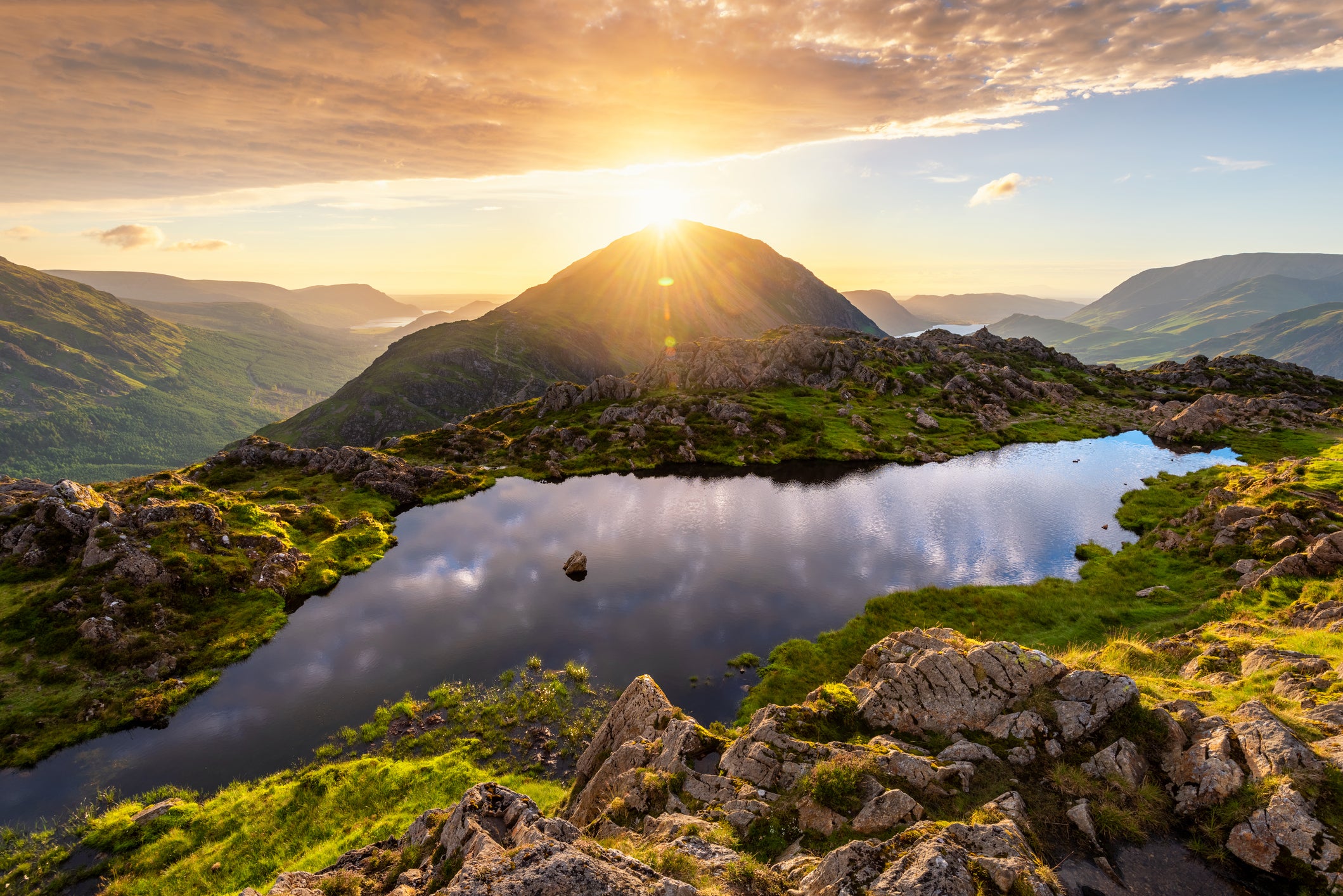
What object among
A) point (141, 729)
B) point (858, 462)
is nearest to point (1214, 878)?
point (141, 729)

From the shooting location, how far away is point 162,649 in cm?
4616

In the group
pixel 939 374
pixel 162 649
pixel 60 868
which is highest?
pixel 939 374

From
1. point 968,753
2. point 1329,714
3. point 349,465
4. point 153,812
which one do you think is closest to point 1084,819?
point 968,753

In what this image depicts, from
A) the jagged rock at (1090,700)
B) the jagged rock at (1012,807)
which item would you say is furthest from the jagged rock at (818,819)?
the jagged rock at (1090,700)

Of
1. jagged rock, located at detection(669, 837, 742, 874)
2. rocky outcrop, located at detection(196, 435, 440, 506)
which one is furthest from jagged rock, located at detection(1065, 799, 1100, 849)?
rocky outcrop, located at detection(196, 435, 440, 506)

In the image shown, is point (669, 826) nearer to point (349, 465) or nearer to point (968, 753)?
point (968, 753)

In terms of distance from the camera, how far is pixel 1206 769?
17.8 meters

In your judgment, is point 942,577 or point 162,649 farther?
point 942,577

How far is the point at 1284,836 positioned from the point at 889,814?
37.2ft

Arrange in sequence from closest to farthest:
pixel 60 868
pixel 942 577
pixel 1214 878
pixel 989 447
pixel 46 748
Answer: pixel 1214 878 → pixel 60 868 → pixel 46 748 → pixel 942 577 → pixel 989 447

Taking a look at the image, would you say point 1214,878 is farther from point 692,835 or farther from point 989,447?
point 989,447

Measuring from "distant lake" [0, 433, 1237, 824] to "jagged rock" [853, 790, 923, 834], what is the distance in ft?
69.4

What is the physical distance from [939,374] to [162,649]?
Answer: 19446cm

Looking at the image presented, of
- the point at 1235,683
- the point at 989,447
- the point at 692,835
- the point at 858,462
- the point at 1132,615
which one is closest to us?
the point at 692,835
